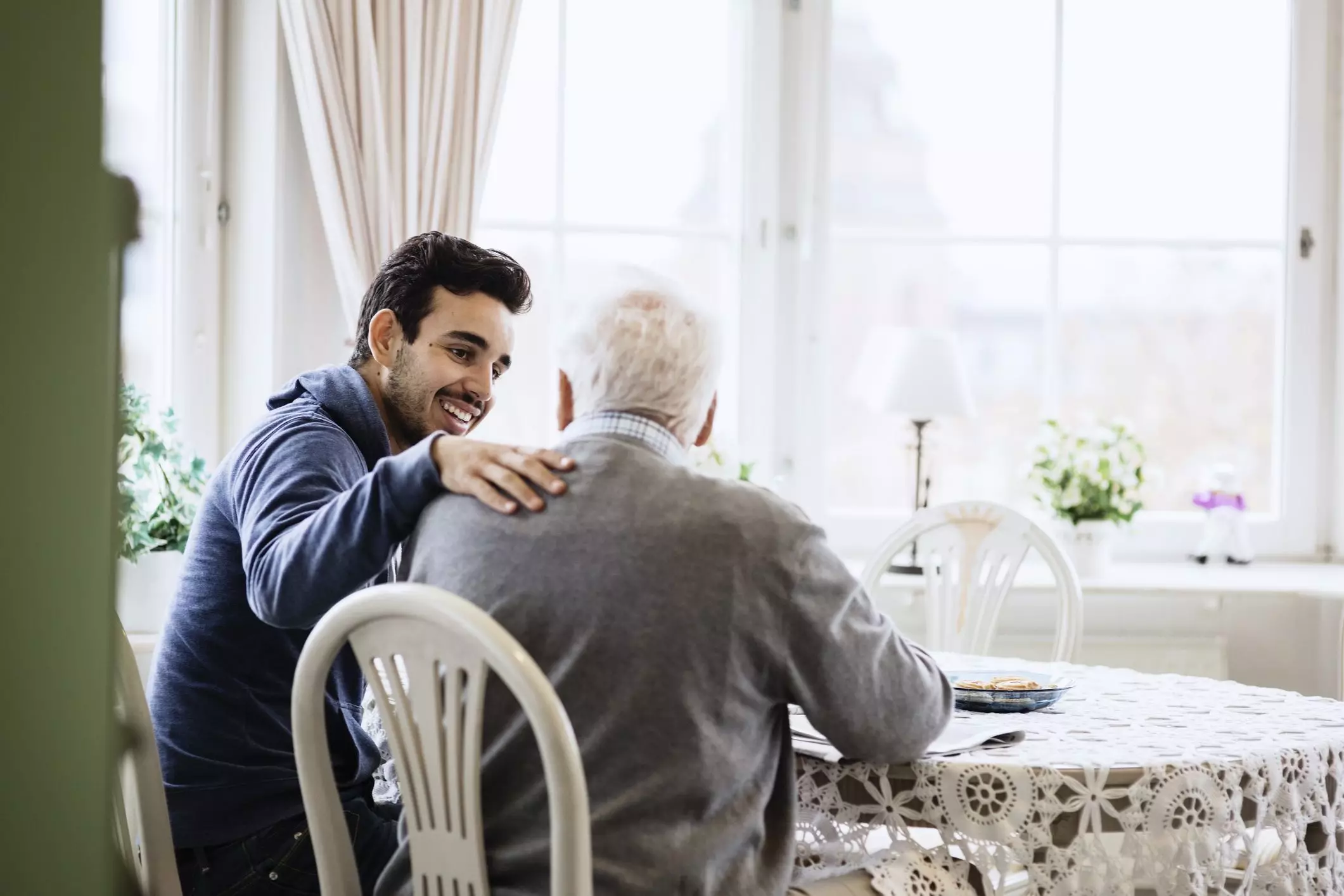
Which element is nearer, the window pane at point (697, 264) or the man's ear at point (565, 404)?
the man's ear at point (565, 404)

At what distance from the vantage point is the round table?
1415 millimetres

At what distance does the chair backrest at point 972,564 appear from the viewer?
2508 mm

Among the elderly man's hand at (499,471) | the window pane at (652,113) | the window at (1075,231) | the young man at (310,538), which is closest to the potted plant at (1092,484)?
the window at (1075,231)

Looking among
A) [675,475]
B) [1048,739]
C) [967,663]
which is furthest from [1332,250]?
[675,475]

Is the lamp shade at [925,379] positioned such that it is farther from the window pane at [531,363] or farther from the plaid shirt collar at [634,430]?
the plaid shirt collar at [634,430]

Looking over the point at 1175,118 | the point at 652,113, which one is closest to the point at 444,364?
the point at 652,113

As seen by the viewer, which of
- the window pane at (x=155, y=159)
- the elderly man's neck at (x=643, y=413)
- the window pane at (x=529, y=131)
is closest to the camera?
the elderly man's neck at (x=643, y=413)

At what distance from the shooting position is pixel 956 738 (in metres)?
1.55

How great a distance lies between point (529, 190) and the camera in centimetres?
341

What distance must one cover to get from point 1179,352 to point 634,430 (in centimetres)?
268

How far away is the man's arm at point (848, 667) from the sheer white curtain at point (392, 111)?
206 centimetres

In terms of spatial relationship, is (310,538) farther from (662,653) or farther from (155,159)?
(155,159)

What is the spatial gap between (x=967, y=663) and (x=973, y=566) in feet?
1.72

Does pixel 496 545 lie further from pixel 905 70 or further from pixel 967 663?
pixel 905 70
